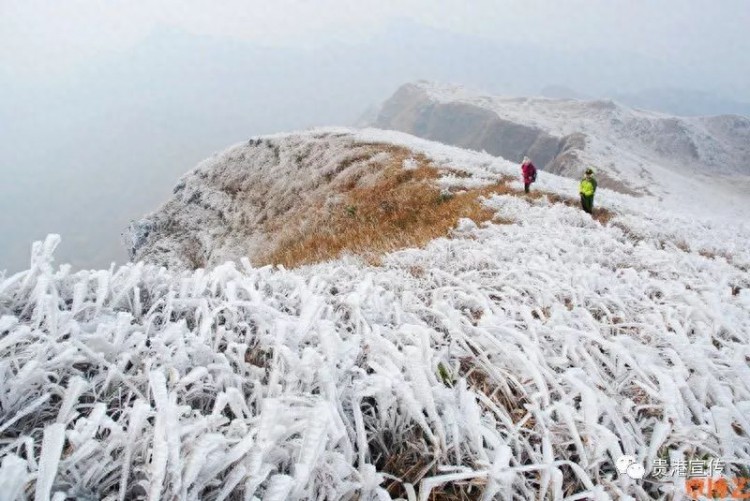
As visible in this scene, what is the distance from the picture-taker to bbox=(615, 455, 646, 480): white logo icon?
2.14 meters

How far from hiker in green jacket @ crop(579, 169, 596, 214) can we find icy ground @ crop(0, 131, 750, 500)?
10909 mm

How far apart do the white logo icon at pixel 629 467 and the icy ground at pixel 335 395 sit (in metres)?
0.05

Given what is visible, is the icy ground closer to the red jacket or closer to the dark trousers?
the dark trousers

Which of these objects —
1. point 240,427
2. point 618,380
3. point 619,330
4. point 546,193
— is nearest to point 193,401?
point 240,427

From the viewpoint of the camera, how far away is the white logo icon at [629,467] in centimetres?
214

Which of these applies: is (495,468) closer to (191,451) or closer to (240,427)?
(240,427)

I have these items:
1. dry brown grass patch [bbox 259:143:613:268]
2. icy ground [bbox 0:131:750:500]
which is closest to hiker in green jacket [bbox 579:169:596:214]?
dry brown grass patch [bbox 259:143:613:268]

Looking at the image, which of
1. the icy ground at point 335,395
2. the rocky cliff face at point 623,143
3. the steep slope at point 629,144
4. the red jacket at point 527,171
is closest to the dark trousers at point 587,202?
the red jacket at point 527,171

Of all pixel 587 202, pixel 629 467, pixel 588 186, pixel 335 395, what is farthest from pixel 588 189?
pixel 335 395

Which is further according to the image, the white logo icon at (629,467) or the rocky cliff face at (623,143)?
the rocky cliff face at (623,143)

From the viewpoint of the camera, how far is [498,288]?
4695mm

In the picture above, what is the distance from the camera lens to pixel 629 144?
111 m

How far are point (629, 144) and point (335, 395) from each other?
12921 cm

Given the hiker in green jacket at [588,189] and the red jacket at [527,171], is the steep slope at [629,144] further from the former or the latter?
the hiker in green jacket at [588,189]
